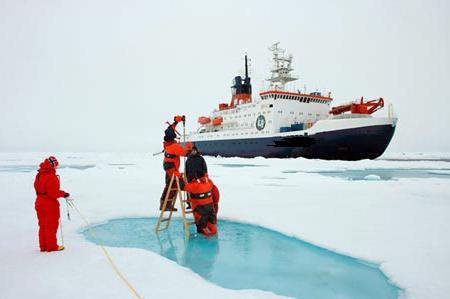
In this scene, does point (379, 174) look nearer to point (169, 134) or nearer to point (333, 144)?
point (333, 144)

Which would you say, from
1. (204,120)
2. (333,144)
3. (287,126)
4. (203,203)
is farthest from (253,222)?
(204,120)

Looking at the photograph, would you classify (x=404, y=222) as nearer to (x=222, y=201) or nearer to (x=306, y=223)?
(x=306, y=223)

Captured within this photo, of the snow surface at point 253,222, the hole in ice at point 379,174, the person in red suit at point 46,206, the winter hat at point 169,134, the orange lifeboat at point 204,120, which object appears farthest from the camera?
the orange lifeboat at point 204,120

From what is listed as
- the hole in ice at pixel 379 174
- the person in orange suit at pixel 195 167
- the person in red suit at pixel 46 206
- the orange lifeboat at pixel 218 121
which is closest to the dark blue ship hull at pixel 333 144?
the hole in ice at pixel 379 174

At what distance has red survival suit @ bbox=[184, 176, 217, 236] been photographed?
15.5 feet

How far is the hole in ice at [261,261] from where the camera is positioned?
2947 millimetres

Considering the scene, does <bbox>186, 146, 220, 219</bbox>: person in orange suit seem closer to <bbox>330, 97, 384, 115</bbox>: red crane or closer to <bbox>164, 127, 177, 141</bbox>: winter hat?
<bbox>164, 127, 177, 141</bbox>: winter hat

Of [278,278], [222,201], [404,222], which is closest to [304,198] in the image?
[222,201]

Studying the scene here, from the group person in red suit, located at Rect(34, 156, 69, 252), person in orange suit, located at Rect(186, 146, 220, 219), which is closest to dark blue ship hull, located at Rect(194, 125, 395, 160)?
person in orange suit, located at Rect(186, 146, 220, 219)

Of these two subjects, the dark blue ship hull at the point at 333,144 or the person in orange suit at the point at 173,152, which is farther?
the dark blue ship hull at the point at 333,144

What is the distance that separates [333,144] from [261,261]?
22.8 m

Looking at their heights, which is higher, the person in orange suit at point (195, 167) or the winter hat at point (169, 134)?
the winter hat at point (169, 134)

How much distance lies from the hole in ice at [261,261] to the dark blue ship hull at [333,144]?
2098 cm

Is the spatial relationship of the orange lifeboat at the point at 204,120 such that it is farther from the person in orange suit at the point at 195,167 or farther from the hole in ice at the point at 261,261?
the person in orange suit at the point at 195,167
